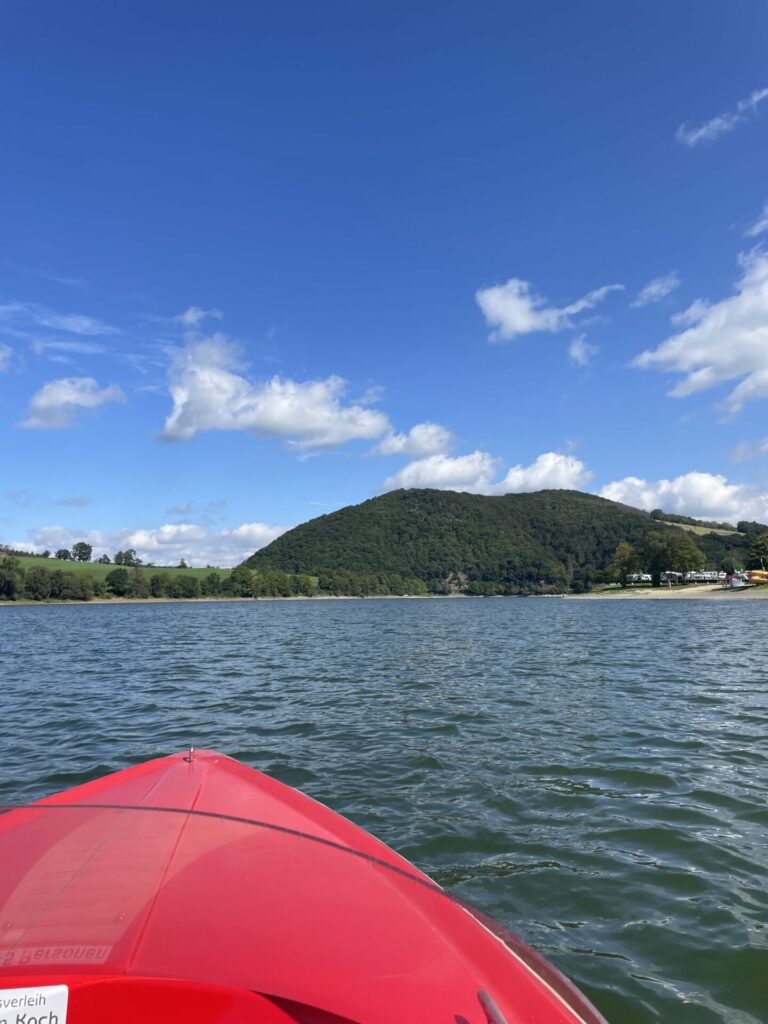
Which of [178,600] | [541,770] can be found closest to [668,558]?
[178,600]

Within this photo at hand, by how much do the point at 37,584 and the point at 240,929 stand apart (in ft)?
503

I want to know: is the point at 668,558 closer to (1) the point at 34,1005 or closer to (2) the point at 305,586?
(2) the point at 305,586

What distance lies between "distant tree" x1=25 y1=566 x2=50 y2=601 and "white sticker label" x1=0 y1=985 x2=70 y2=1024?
503 ft

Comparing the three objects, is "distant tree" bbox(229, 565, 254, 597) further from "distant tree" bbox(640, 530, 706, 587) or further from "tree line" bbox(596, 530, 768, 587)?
"distant tree" bbox(640, 530, 706, 587)

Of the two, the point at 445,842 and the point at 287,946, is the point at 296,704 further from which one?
the point at 287,946

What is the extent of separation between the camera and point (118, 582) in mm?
152375

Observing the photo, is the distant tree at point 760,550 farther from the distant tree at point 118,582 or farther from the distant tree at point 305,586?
the distant tree at point 118,582

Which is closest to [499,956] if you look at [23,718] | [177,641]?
[23,718]

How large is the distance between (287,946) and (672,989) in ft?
9.60

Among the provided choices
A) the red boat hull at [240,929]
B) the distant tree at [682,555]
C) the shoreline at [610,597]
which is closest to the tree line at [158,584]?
the shoreline at [610,597]

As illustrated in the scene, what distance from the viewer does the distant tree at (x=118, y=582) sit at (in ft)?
500

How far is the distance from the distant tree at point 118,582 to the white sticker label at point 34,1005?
163 m

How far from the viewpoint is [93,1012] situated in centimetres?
246

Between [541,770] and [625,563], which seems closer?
[541,770]
